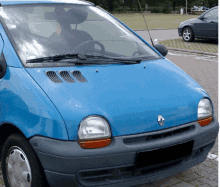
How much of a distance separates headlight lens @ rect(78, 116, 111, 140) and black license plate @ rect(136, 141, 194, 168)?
0.30 m

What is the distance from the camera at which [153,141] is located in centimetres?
258

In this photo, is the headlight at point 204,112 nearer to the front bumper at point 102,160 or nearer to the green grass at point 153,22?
the front bumper at point 102,160

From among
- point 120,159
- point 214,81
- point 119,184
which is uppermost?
point 120,159

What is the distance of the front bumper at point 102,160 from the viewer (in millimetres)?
2395

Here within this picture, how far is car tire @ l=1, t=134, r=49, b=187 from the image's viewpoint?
2.54 meters

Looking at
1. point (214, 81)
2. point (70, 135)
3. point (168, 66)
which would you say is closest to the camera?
point (70, 135)

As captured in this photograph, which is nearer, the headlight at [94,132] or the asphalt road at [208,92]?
the headlight at [94,132]

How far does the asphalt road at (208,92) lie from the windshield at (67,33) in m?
1.26

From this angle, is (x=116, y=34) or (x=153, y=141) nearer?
(x=153, y=141)

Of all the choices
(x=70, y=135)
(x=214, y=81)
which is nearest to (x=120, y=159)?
(x=70, y=135)

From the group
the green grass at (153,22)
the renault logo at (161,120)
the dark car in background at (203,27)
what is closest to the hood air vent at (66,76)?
the renault logo at (161,120)

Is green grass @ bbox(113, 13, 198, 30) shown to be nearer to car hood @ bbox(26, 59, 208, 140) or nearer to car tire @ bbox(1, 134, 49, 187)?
car hood @ bbox(26, 59, 208, 140)

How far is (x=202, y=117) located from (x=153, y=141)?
61 cm

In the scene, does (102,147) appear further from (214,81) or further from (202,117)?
(214,81)
